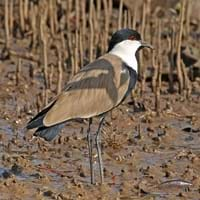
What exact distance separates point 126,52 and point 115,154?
0.87 m

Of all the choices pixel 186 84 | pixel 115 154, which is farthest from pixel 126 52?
pixel 186 84

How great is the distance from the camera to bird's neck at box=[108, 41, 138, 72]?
7383 millimetres

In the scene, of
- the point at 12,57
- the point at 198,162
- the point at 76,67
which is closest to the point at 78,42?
the point at 76,67

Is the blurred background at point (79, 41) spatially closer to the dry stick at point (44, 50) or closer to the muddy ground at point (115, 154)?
the dry stick at point (44, 50)

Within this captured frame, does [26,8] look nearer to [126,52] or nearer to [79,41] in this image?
[79,41]

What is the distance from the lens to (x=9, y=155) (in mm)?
7367

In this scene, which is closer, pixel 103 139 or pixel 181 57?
pixel 103 139

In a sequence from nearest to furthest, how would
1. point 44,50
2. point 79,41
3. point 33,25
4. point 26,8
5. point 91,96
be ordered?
1. point 91,96
2. point 44,50
3. point 79,41
4. point 33,25
5. point 26,8

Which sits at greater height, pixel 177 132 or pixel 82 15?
pixel 82 15

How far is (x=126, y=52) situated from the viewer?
7.44 metres

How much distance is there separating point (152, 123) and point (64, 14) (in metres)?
3.92

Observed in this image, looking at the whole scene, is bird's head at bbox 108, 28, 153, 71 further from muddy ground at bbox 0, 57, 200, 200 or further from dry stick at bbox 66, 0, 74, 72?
dry stick at bbox 66, 0, 74, 72

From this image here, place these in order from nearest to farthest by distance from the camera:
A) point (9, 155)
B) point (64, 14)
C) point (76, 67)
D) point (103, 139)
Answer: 1. point (9, 155)
2. point (103, 139)
3. point (76, 67)
4. point (64, 14)

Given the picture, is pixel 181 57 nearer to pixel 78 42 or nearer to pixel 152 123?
pixel 78 42
